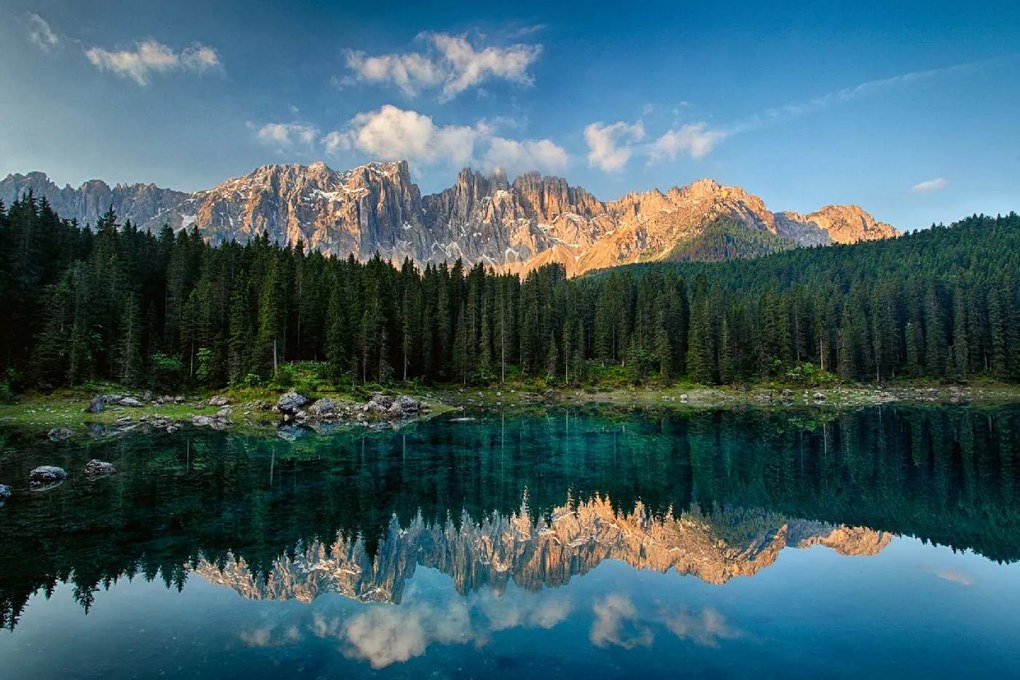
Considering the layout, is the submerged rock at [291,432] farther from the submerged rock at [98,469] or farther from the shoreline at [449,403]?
the submerged rock at [98,469]

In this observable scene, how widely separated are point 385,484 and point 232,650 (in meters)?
18.7

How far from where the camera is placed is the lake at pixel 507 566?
13547 mm

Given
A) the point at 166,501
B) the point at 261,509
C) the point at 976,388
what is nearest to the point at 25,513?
the point at 166,501

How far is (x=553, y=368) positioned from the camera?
105 m

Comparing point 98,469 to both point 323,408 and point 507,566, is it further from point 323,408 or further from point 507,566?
point 323,408

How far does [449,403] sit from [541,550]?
66.3m

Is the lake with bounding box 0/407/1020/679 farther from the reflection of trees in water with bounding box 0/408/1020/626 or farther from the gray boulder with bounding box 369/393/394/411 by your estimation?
the gray boulder with bounding box 369/393/394/411

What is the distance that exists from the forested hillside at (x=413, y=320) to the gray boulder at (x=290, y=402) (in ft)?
26.7

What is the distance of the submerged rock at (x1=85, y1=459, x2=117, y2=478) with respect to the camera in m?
31.1

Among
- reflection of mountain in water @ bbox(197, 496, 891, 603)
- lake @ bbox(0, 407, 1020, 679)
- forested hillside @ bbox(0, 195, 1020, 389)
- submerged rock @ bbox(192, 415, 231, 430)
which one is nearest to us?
lake @ bbox(0, 407, 1020, 679)

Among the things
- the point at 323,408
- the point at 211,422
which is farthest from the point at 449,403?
the point at 211,422

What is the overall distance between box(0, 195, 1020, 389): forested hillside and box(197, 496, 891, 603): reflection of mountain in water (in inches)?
2126

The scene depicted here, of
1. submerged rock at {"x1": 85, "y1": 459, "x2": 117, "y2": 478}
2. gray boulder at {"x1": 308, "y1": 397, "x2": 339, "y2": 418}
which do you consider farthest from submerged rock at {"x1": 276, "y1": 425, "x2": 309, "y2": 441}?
submerged rock at {"x1": 85, "y1": 459, "x2": 117, "y2": 478}

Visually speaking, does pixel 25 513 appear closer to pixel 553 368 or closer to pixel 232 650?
pixel 232 650
